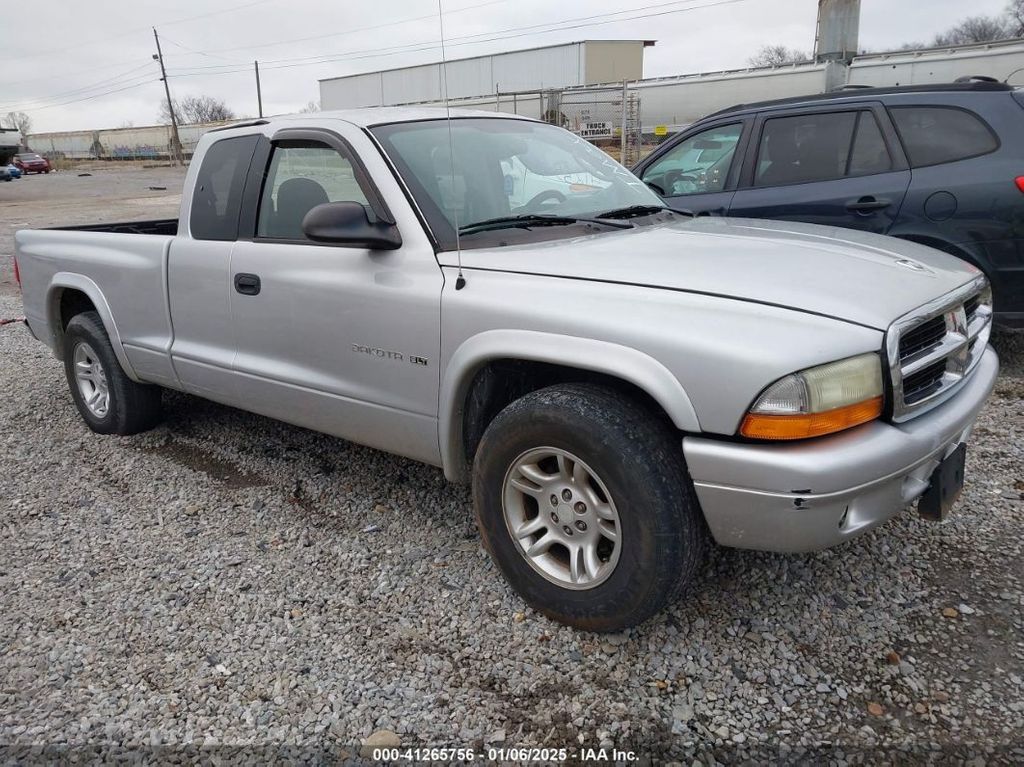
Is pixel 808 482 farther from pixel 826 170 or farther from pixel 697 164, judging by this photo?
pixel 697 164

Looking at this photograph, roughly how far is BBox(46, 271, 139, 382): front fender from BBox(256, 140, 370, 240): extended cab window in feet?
4.39

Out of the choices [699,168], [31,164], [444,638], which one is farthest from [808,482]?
[31,164]

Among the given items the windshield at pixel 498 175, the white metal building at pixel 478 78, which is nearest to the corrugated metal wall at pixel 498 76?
the white metal building at pixel 478 78

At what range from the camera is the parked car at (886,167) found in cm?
485

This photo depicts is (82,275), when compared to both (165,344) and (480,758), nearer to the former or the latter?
(165,344)

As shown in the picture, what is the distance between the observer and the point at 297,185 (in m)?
3.55

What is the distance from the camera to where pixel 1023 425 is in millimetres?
4324

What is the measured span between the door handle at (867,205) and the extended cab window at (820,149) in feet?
0.76

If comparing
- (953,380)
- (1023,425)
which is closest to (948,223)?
(1023,425)

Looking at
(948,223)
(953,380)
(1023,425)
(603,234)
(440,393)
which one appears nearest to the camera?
(953,380)

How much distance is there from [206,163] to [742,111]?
387 centimetres

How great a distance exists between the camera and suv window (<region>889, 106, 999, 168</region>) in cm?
496

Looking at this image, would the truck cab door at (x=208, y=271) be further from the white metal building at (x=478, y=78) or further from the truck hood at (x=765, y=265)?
the white metal building at (x=478, y=78)

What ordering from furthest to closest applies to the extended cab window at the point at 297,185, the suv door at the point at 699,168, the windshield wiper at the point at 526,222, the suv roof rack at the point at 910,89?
the suv door at the point at 699,168, the suv roof rack at the point at 910,89, the extended cab window at the point at 297,185, the windshield wiper at the point at 526,222
